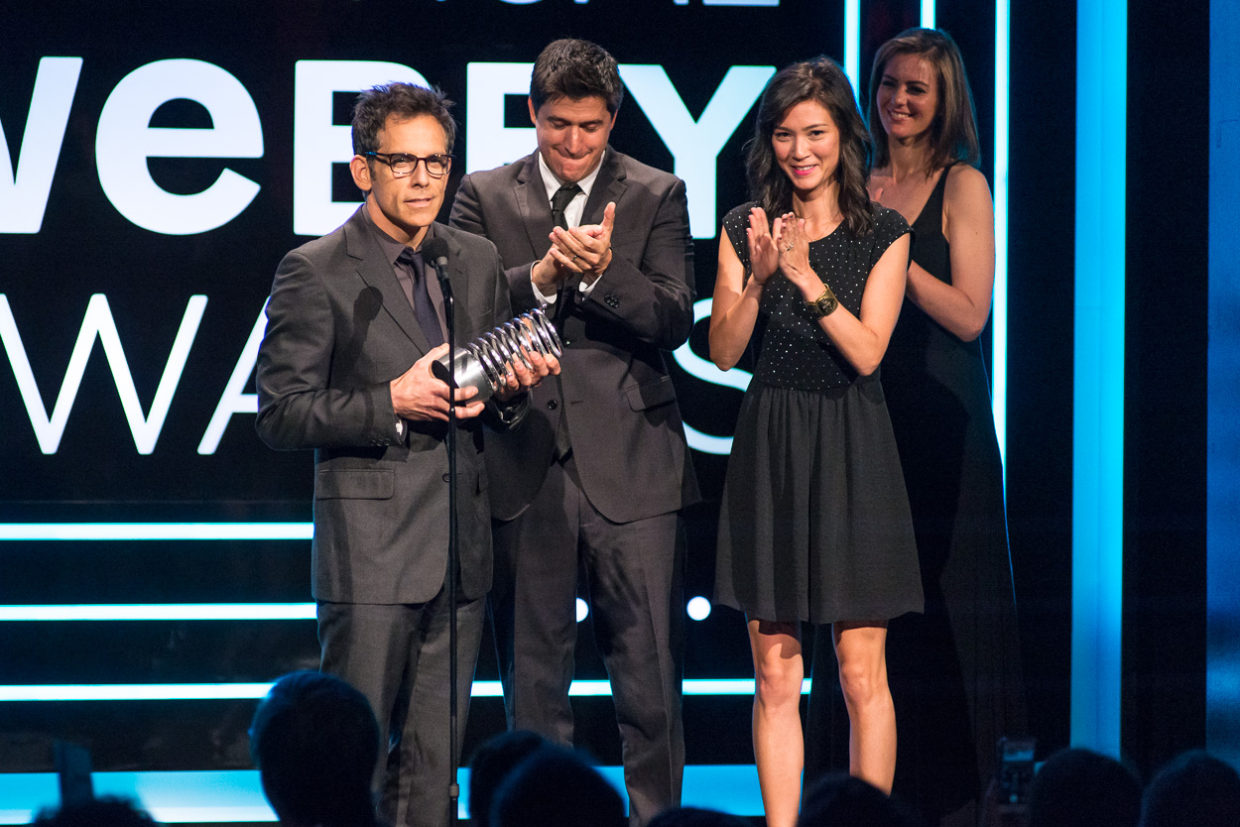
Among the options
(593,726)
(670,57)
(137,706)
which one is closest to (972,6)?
(670,57)

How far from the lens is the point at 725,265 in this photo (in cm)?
348

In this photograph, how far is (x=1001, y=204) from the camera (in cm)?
441

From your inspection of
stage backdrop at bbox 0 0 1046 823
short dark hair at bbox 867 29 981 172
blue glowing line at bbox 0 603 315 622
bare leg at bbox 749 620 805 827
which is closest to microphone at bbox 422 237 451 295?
bare leg at bbox 749 620 805 827

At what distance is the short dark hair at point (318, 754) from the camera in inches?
86.4

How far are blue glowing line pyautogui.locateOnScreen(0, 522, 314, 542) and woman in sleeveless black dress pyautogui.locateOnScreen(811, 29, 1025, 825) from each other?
1919 mm

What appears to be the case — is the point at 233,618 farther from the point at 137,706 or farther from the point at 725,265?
the point at 725,265

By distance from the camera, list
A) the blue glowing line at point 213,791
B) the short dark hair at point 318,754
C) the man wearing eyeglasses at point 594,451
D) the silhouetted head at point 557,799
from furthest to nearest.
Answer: the blue glowing line at point 213,791 → the man wearing eyeglasses at point 594,451 → the short dark hair at point 318,754 → the silhouetted head at point 557,799

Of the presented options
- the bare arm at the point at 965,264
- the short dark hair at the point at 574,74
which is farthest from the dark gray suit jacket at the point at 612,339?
the bare arm at the point at 965,264

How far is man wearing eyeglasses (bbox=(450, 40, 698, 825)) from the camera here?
3.50m

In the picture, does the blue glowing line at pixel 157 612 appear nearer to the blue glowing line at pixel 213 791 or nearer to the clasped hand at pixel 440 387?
the blue glowing line at pixel 213 791

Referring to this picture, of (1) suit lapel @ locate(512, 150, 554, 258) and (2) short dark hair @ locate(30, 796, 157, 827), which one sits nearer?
(2) short dark hair @ locate(30, 796, 157, 827)

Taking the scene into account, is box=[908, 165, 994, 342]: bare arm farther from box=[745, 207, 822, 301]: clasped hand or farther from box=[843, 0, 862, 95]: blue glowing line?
box=[843, 0, 862, 95]: blue glowing line

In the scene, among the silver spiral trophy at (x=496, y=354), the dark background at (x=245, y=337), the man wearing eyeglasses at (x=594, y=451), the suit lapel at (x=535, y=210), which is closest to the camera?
the silver spiral trophy at (x=496, y=354)

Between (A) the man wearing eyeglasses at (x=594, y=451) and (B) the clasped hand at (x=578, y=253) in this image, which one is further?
(A) the man wearing eyeglasses at (x=594, y=451)
